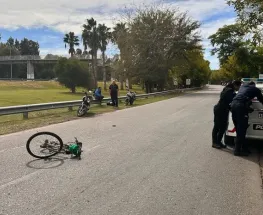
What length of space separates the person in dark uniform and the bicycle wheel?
3.78m

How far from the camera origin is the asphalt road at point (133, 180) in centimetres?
478

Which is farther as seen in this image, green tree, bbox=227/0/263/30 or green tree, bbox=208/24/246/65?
green tree, bbox=208/24/246/65

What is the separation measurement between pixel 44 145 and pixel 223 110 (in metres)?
4.25

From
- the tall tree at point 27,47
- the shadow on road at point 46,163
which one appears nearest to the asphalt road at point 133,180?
the shadow on road at point 46,163

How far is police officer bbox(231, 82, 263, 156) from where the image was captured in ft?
26.4

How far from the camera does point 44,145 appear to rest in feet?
25.5

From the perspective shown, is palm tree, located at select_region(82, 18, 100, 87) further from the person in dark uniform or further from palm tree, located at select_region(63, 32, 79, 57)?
the person in dark uniform

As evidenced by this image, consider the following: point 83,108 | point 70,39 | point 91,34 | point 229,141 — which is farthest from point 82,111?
point 70,39

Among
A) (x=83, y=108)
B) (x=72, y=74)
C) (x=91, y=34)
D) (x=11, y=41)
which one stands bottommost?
(x=83, y=108)

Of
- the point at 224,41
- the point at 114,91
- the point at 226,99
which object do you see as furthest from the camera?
the point at 224,41

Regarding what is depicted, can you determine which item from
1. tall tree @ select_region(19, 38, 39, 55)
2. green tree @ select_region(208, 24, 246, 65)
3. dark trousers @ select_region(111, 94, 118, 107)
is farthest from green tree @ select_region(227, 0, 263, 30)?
tall tree @ select_region(19, 38, 39, 55)

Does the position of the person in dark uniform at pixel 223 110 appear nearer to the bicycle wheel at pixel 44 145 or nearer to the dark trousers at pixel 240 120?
the dark trousers at pixel 240 120

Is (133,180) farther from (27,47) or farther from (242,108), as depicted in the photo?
(27,47)

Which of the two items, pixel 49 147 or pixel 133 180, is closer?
pixel 133 180
